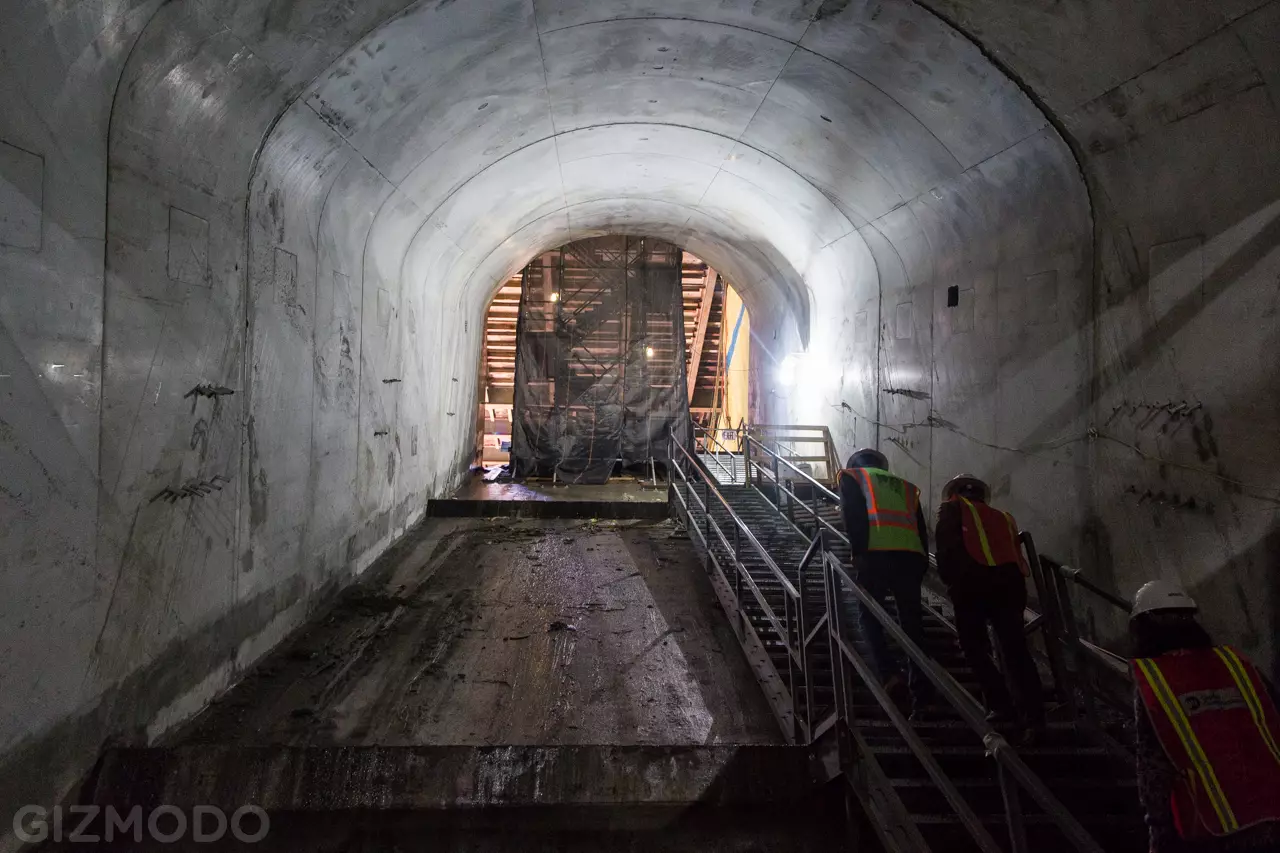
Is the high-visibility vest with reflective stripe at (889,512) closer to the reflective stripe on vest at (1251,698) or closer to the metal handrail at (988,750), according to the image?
the metal handrail at (988,750)

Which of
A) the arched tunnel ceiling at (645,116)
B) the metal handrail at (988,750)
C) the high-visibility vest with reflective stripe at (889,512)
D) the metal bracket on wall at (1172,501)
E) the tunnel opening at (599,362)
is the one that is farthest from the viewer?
the tunnel opening at (599,362)

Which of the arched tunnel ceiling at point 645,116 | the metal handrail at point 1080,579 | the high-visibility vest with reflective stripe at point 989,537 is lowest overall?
the metal handrail at point 1080,579

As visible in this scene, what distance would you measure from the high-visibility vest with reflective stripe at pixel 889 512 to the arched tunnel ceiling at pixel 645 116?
256cm

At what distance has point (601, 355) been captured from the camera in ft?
46.6

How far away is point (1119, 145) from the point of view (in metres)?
3.97

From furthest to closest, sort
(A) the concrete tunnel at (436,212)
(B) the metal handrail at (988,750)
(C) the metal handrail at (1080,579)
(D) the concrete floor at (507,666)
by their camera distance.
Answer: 1. (D) the concrete floor at (507,666)
2. (C) the metal handrail at (1080,579)
3. (A) the concrete tunnel at (436,212)
4. (B) the metal handrail at (988,750)

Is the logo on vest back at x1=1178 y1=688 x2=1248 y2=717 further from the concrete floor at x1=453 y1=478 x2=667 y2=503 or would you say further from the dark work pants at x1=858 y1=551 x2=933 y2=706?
the concrete floor at x1=453 y1=478 x2=667 y2=503

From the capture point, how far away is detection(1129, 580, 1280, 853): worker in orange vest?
1.94m

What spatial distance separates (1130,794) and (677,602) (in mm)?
3835

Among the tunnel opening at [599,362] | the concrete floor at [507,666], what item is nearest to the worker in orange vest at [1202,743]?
the concrete floor at [507,666]

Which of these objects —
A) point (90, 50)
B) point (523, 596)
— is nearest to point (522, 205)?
point (523, 596)

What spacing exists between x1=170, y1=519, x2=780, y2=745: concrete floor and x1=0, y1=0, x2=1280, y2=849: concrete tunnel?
358mm

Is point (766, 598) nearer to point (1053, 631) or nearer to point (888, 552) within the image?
point (888, 552)

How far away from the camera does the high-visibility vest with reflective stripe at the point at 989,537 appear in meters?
3.46
